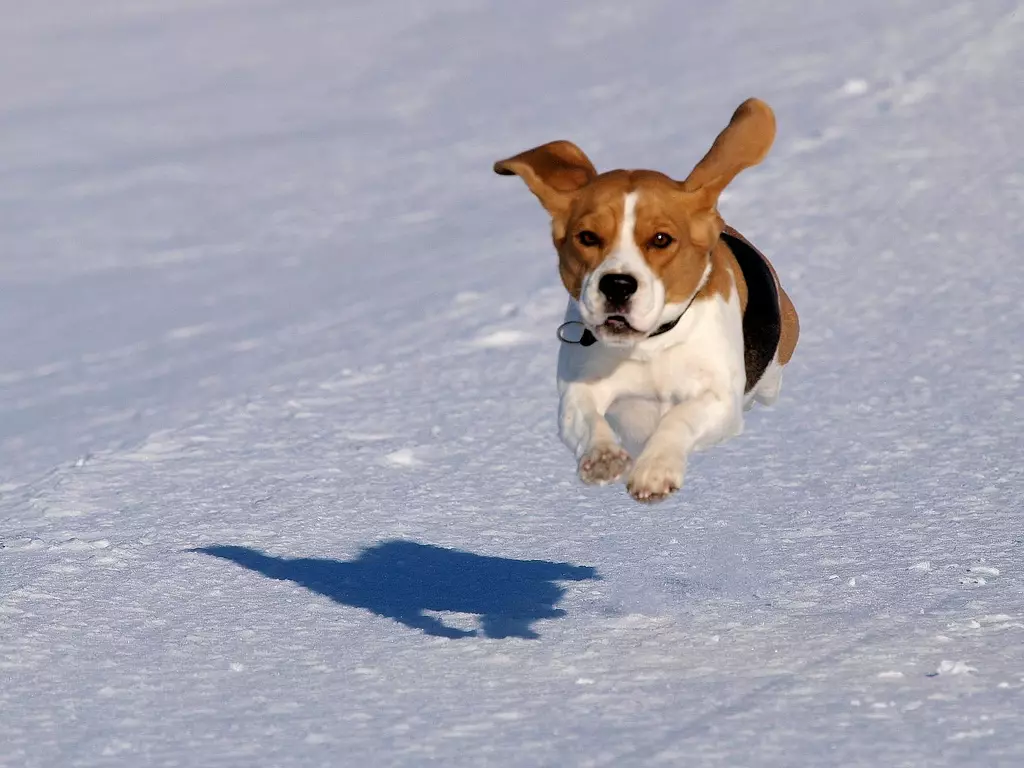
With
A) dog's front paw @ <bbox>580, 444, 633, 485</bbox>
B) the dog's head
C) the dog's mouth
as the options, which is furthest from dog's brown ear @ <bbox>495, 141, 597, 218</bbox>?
dog's front paw @ <bbox>580, 444, 633, 485</bbox>

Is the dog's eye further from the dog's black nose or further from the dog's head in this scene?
the dog's black nose

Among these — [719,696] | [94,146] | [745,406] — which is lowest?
[94,146]

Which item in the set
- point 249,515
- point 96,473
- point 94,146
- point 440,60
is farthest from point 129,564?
point 440,60

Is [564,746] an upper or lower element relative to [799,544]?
upper

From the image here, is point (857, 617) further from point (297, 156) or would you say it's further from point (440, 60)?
point (440, 60)

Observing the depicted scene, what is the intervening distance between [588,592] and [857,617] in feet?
3.09

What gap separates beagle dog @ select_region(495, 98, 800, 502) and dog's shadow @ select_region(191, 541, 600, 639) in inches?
36.4

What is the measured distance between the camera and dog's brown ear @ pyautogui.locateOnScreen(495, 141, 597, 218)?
4.69 meters

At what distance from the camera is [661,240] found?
446 centimetres

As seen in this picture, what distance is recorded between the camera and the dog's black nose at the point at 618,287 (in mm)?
4367

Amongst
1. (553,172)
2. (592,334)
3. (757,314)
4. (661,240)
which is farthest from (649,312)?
(757,314)

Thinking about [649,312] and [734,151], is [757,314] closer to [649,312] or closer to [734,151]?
[734,151]

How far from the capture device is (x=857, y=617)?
18.0ft

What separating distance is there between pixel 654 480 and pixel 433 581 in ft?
6.64
